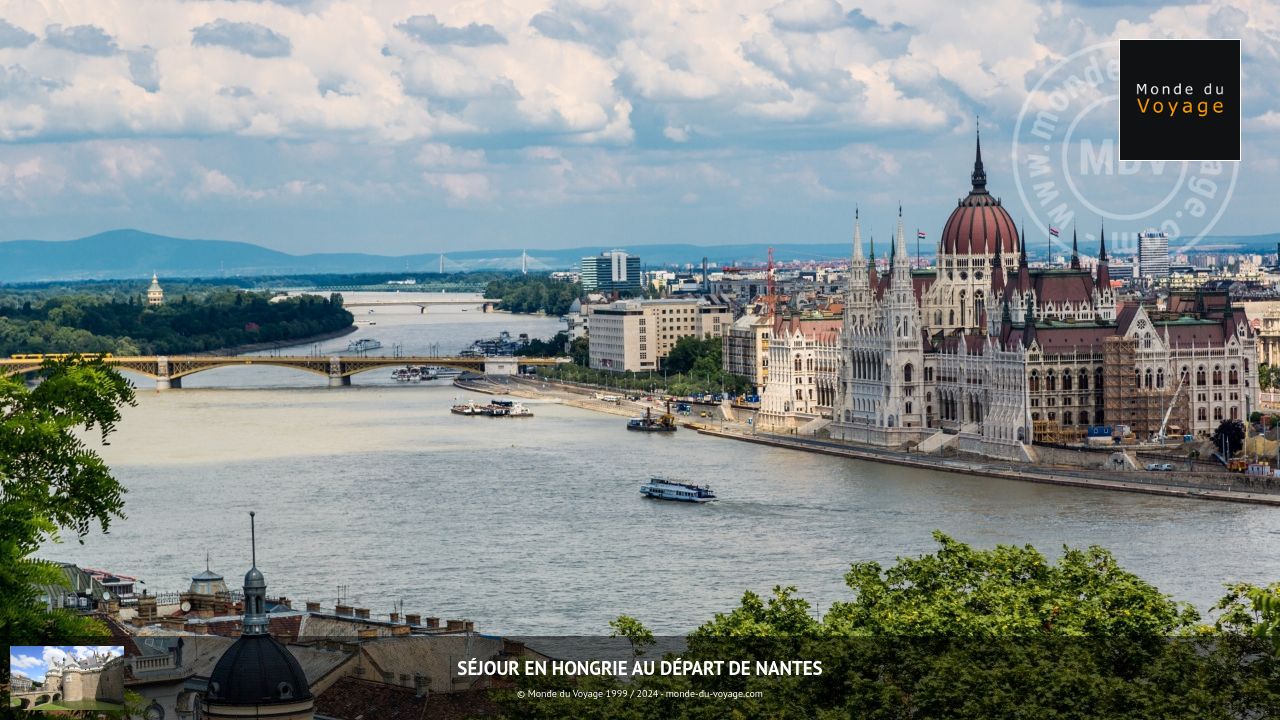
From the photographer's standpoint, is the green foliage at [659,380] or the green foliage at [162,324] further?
the green foliage at [162,324]

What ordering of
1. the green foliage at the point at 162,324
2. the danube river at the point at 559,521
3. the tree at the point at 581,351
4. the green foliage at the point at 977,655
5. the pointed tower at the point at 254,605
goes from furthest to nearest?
the green foliage at the point at 162,324 < the tree at the point at 581,351 < the danube river at the point at 559,521 < the green foliage at the point at 977,655 < the pointed tower at the point at 254,605

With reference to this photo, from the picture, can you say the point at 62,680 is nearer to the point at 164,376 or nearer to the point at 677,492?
the point at 677,492

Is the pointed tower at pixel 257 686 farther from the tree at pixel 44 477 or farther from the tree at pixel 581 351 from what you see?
the tree at pixel 581 351

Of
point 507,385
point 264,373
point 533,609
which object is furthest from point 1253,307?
point 533,609

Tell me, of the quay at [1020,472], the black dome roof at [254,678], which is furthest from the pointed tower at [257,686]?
the quay at [1020,472]

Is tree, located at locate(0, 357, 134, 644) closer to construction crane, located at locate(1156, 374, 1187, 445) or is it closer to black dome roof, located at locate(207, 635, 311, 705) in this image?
black dome roof, located at locate(207, 635, 311, 705)

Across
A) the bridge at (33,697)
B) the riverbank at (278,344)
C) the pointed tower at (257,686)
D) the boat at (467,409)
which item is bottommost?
the riverbank at (278,344)

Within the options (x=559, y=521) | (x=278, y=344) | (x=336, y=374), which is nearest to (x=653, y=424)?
(x=336, y=374)

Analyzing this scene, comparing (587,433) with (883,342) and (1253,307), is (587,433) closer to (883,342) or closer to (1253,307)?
(883,342)
